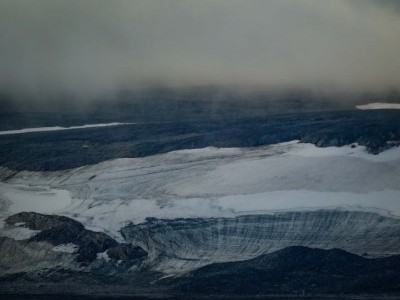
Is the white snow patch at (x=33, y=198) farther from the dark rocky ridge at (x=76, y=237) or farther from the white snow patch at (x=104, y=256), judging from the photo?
the white snow patch at (x=104, y=256)

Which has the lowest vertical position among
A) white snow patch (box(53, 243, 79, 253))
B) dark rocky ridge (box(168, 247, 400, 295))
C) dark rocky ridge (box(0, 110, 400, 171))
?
dark rocky ridge (box(168, 247, 400, 295))

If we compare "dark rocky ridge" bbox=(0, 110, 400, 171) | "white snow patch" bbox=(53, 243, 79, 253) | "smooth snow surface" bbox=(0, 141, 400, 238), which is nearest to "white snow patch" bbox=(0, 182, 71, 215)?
"smooth snow surface" bbox=(0, 141, 400, 238)

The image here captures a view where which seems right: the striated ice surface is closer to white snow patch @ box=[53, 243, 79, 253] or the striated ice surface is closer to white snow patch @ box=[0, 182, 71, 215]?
white snow patch @ box=[53, 243, 79, 253]

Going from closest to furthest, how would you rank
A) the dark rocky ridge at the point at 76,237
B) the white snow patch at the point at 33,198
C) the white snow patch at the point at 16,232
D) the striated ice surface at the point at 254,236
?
the striated ice surface at the point at 254,236
the dark rocky ridge at the point at 76,237
the white snow patch at the point at 16,232
the white snow patch at the point at 33,198

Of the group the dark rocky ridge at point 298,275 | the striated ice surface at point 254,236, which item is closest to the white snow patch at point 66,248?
the striated ice surface at point 254,236

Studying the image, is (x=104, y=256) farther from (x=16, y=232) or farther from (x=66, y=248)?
(x=16, y=232)

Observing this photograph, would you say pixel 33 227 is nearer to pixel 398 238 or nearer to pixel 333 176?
pixel 333 176

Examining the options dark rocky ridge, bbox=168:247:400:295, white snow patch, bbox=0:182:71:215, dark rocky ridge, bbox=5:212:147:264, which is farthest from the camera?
white snow patch, bbox=0:182:71:215

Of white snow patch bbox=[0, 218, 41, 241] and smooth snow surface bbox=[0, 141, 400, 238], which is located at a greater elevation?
smooth snow surface bbox=[0, 141, 400, 238]

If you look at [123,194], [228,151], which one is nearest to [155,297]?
[123,194]
